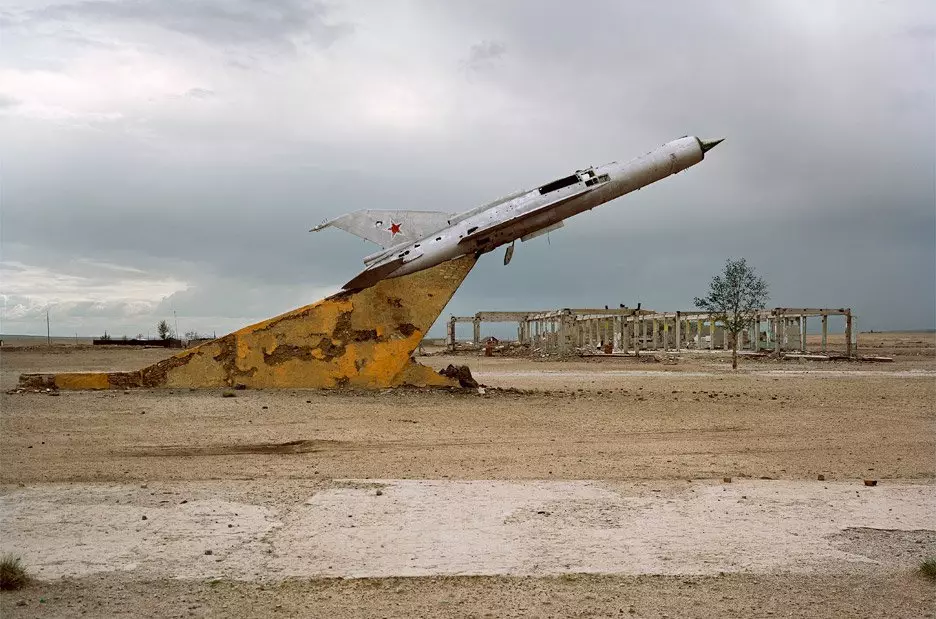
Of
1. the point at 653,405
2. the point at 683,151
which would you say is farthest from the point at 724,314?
the point at 653,405

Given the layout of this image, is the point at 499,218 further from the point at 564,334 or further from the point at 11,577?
the point at 564,334

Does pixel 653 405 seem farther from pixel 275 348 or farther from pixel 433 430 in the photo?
pixel 275 348

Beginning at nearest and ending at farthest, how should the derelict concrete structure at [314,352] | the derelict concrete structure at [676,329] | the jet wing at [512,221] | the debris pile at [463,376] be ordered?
the derelict concrete structure at [314,352], the jet wing at [512,221], the debris pile at [463,376], the derelict concrete structure at [676,329]

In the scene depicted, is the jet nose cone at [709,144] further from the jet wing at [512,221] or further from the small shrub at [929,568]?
the small shrub at [929,568]

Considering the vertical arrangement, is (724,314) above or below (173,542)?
above

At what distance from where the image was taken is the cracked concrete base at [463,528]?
528cm

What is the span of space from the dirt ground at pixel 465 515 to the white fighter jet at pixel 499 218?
4.85m

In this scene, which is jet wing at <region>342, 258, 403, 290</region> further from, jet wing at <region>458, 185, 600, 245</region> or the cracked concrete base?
the cracked concrete base

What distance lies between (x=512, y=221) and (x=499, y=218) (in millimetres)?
280

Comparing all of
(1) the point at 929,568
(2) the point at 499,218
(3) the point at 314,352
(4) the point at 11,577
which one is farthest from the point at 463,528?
(2) the point at 499,218

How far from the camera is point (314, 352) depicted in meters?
16.6

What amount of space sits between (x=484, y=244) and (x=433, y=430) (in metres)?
6.41

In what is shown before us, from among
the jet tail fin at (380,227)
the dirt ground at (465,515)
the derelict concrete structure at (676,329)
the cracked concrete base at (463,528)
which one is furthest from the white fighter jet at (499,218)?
the derelict concrete structure at (676,329)

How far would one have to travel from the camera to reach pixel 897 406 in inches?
607
